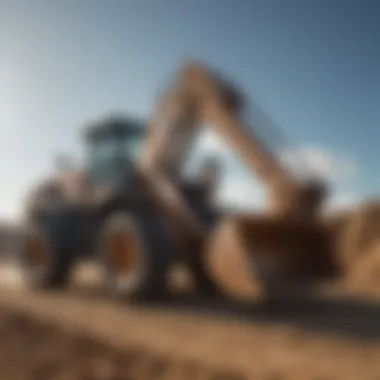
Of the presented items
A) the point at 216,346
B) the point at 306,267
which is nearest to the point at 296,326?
the point at 216,346

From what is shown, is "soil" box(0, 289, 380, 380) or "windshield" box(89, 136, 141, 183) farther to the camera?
"windshield" box(89, 136, 141, 183)

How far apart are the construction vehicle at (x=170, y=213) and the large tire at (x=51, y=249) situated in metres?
0.02

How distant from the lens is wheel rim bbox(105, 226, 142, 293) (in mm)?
7379

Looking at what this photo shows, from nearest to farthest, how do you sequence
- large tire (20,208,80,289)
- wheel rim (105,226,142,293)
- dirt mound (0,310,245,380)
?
dirt mound (0,310,245,380) → wheel rim (105,226,142,293) → large tire (20,208,80,289)

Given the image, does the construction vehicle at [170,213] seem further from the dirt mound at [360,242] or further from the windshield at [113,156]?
the dirt mound at [360,242]

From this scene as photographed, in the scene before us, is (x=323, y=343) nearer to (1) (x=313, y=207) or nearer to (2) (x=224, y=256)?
(2) (x=224, y=256)

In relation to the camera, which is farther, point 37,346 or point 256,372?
point 37,346

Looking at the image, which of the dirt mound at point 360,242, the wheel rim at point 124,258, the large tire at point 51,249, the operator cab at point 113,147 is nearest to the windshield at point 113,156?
the operator cab at point 113,147

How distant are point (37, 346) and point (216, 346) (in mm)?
1519

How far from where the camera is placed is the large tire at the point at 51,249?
888 cm

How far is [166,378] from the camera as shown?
4129mm

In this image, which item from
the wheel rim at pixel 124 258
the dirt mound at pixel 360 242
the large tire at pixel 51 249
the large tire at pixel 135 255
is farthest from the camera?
the dirt mound at pixel 360 242

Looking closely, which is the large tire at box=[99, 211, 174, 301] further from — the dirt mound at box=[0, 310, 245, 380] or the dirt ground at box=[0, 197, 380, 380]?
the dirt mound at box=[0, 310, 245, 380]

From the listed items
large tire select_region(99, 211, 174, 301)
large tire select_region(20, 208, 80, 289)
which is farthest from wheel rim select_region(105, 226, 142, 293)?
large tire select_region(20, 208, 80, 289)
